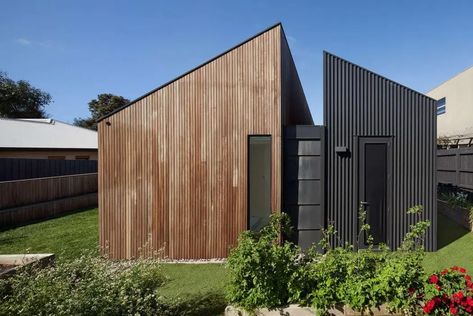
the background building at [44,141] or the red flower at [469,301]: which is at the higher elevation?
the background building at [44,141]

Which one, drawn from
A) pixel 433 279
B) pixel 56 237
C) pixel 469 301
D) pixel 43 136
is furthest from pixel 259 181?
pixel 43 136

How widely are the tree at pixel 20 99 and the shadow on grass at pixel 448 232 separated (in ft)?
160

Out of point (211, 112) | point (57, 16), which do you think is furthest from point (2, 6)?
point (211, 112)

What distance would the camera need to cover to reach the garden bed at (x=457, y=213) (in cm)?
763

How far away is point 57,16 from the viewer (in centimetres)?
641

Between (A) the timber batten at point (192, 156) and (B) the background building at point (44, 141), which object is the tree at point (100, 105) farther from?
(A) the timber batten at point (192, 156)

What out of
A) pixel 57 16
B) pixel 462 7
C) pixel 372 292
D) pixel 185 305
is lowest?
pixel 185 305

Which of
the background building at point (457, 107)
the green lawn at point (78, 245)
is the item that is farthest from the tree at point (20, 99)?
the background building at point (457, 107)

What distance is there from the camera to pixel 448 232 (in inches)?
290

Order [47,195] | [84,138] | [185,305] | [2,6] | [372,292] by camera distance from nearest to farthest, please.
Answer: [372,292]
[185,305]
[2,6]
[47,195]
[84,138]

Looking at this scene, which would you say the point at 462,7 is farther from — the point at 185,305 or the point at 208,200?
the point at 185,305

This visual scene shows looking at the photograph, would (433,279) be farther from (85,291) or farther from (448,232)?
(448,232)

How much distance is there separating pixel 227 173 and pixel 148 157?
1.81 metres

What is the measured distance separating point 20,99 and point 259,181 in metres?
45.9
